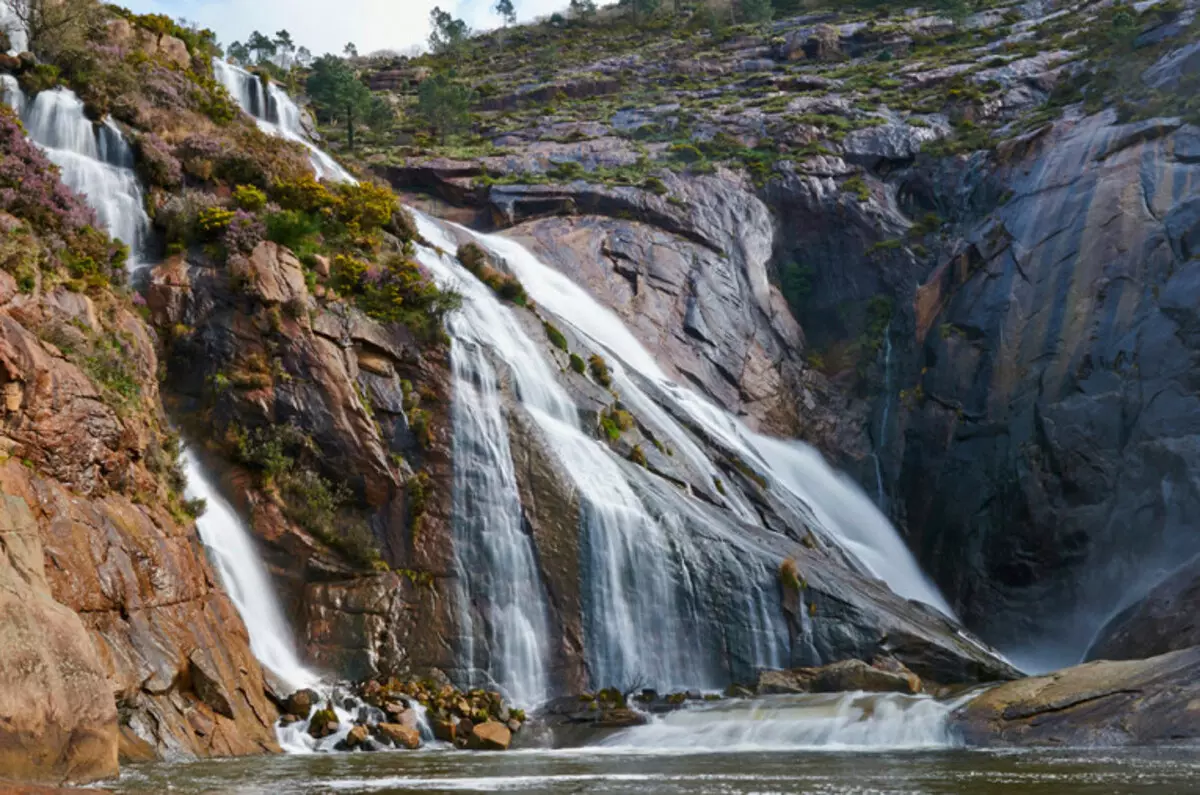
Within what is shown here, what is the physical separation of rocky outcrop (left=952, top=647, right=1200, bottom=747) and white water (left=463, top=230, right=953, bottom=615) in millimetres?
14219

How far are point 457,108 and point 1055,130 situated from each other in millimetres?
37752

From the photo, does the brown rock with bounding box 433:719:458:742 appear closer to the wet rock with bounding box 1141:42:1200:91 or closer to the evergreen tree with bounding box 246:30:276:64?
the wet rock with bounding box 1141:42:1200:91

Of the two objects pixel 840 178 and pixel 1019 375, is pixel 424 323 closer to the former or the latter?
pixel 1019 375

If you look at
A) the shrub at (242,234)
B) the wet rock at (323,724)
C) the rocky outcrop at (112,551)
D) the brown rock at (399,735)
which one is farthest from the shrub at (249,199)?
the brown rock at (399,735)

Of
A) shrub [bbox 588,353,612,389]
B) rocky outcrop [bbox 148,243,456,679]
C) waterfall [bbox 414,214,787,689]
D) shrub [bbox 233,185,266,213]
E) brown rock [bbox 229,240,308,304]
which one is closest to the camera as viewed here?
rocky outcrop [bbox 148,243,456,679]

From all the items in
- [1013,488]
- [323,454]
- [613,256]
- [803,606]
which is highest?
[613,256]

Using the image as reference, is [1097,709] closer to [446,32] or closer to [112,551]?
[112,551]

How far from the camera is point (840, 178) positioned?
57.8 m

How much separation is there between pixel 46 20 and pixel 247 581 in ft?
69.1

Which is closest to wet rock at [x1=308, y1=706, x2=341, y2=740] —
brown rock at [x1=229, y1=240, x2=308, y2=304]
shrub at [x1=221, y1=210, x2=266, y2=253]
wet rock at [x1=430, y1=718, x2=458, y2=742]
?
wet rock at [x1=430, y1=718, x2=458, y2=742]

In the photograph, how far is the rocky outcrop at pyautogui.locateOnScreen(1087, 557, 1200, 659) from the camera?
28812mm

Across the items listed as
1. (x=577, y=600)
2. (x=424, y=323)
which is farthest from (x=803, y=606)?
(x=424, y=323)

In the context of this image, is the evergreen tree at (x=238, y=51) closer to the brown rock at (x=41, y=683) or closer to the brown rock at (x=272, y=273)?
the brown rock at (x=272, y=273)

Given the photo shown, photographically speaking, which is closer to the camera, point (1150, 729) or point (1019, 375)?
point (1150, 729)
